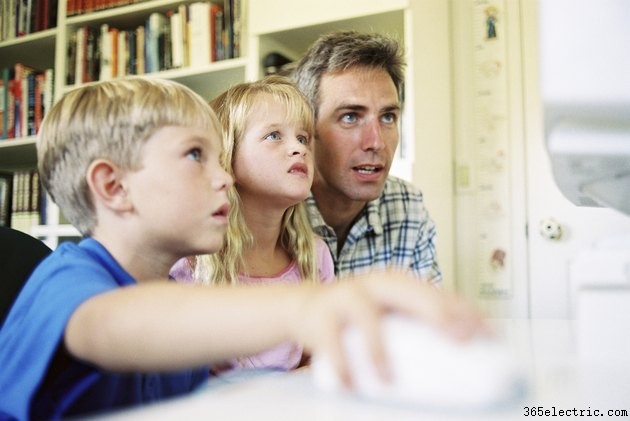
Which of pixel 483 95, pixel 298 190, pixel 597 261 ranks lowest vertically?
pixel 597 261

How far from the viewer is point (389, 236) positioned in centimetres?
149

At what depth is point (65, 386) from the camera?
517 millimetres

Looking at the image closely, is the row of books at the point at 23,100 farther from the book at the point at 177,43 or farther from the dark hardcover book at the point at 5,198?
the book at the point at 177,43

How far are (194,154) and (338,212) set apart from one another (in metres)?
0.78

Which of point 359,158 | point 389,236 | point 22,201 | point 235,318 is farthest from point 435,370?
point 22,201

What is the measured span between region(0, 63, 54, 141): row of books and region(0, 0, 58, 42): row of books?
170mm

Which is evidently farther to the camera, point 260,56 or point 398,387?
point 260,56

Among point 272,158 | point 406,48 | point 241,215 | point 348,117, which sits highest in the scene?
point 406,48

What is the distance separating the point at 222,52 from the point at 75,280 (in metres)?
1.75

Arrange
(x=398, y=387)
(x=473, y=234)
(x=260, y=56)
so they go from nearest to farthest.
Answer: (x=398, y=387) → (x=260, y=56) → (x=473, y=234)

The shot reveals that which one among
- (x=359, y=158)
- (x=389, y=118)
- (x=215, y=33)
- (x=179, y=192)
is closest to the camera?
(x=179, y=192)

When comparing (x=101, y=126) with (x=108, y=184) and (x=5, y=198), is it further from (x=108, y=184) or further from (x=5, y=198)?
(x=5, y=198)

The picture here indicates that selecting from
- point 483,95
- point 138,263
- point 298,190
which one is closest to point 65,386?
point 138,263

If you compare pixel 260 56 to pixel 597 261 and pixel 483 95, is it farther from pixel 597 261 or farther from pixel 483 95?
pixel 597 261
